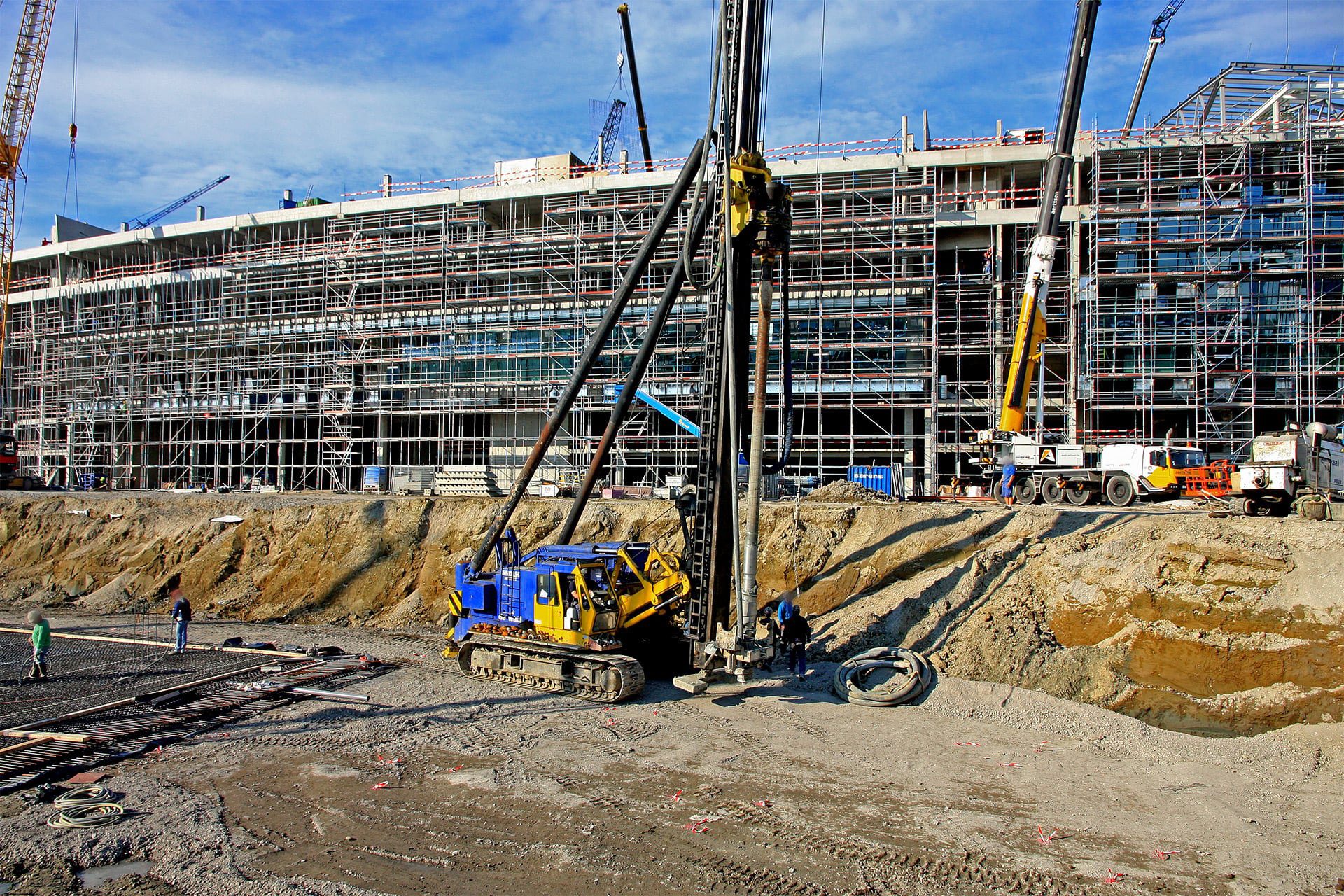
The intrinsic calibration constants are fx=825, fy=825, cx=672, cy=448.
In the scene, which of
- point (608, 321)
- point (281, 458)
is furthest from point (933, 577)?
point (281, 458)

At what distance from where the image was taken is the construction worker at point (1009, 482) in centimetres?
2150

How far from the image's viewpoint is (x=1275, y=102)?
32531mm

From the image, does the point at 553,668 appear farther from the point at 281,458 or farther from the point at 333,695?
the point at 281,458

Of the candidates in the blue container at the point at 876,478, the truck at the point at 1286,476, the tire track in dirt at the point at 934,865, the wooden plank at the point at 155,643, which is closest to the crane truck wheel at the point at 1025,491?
the truck at the point at 1286,476

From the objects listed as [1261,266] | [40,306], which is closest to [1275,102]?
[1261,266]

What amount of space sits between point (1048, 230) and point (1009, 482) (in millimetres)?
6378

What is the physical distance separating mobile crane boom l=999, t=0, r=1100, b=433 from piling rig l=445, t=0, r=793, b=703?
26.8ft

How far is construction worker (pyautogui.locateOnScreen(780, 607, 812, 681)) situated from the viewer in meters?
14.0

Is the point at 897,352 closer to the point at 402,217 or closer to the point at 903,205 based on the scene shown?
the point at 903,205

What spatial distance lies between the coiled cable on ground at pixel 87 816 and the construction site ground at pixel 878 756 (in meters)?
0.22

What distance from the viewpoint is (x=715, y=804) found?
8844 millimetres

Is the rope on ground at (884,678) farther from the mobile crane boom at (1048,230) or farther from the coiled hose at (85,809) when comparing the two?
the coiled hose at (85,809)

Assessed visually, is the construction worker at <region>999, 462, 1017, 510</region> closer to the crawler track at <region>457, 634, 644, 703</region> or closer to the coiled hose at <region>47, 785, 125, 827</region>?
the crawler track at <region>457, 634, 644, 703</region>

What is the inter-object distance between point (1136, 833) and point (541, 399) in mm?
30567
